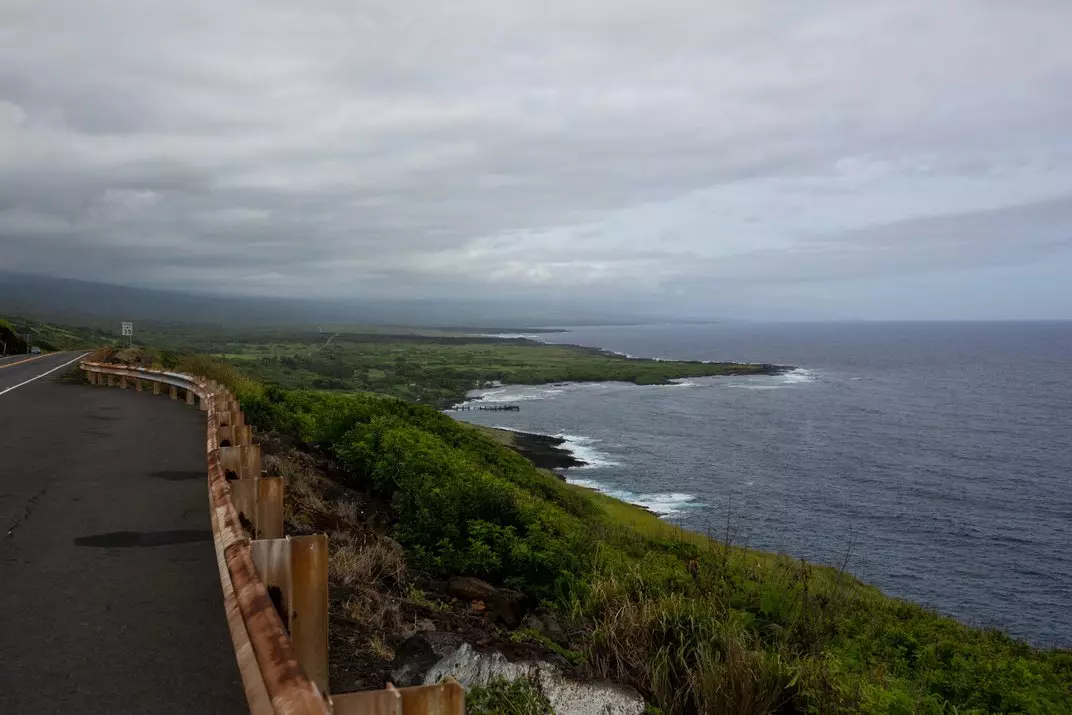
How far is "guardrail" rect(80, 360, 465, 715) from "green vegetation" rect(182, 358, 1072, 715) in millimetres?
1692

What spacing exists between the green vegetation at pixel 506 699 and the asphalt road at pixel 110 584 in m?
1.32

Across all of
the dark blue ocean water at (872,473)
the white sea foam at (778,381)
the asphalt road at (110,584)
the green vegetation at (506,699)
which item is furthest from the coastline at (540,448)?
the white sea foam at (778,381)

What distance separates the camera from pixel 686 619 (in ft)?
21.2

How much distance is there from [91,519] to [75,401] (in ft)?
41.9

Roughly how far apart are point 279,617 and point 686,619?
4.22 m

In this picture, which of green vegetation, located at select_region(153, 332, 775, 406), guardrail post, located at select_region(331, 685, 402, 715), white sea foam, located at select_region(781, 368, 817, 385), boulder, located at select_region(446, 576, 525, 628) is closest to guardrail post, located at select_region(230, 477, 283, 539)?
guardrail post, located at select_region(331, 685, 402, 715)

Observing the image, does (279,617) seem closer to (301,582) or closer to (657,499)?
(301,582)

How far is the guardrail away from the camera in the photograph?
2256mm

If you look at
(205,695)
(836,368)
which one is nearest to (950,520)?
(205,695)

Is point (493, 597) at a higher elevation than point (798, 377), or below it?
higher

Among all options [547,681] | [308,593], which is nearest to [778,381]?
[547,681]

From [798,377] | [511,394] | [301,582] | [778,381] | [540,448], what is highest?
[301,582]

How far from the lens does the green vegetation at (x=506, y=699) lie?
14.7 ft

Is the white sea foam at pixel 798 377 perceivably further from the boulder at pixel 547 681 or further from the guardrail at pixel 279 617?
the guardrail at pixel 279 617
